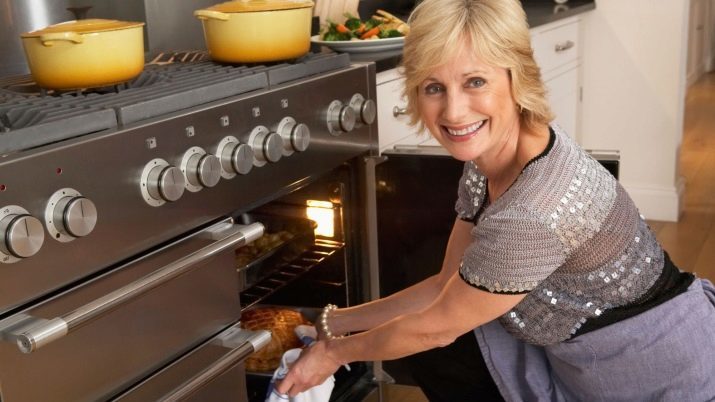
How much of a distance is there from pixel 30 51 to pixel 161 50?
29.9 inches

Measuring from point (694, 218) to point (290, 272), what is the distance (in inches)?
99.4

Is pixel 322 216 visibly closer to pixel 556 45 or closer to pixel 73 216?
pixel 73 216

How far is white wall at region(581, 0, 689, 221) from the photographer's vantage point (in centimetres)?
356

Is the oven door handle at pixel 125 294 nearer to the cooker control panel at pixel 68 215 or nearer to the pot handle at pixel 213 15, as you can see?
the cooker control panel at pixel 68 215

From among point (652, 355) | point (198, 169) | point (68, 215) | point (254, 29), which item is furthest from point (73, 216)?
point (652, 355)

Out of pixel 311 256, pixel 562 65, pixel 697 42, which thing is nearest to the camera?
pixel 311 256

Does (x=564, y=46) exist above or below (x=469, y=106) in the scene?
below

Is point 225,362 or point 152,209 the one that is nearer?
point 152,209

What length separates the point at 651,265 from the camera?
4.95ft

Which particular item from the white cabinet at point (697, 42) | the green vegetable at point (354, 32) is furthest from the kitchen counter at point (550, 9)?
the white cabinet at point (697, 42)

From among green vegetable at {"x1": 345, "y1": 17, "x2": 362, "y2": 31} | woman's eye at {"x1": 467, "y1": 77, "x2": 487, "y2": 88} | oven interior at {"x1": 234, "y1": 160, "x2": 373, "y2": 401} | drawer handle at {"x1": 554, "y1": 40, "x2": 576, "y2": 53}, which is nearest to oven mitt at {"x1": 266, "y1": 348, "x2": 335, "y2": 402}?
oven interior at {"x1": 234, "y1": 160, "x2": 373, "y2": 401}

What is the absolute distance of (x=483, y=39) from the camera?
136 centimetres

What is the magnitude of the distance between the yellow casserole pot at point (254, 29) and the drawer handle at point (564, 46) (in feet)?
6.13

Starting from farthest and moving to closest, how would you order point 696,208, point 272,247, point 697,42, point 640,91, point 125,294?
point 697,42
point 696,208
point 640,91
point 272,247
point 125,294
